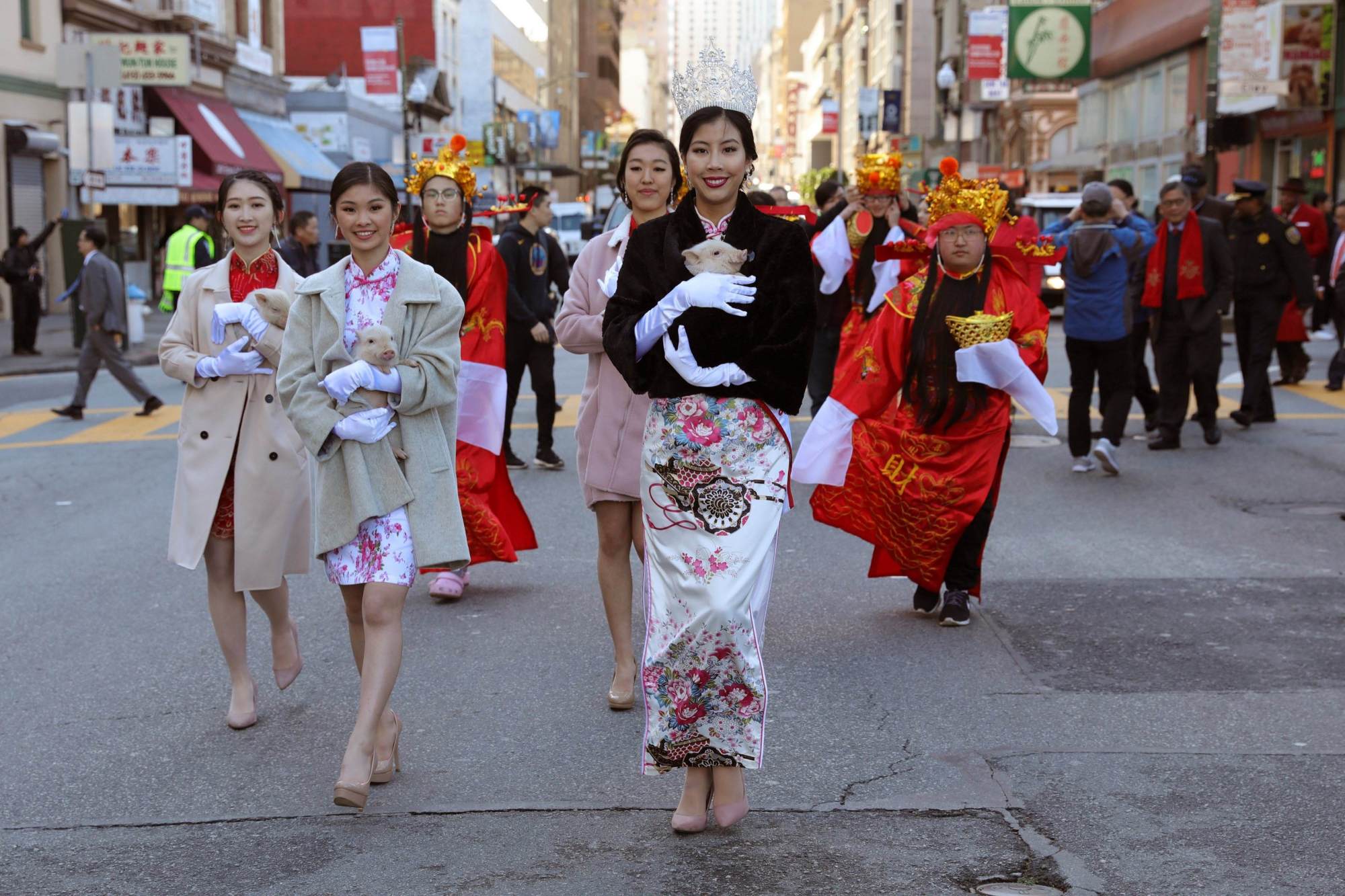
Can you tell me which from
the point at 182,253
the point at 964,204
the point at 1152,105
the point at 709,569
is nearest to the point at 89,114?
the point at 182,253

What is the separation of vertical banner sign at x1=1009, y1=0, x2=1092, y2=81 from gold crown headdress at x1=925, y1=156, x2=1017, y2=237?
36843mm

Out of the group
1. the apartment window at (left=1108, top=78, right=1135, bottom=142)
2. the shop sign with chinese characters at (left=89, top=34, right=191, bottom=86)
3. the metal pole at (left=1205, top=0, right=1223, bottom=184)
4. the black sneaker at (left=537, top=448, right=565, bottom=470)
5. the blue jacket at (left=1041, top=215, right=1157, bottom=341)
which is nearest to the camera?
the blue jacket at (left=1041, top=215, right=1157, bottom=341)

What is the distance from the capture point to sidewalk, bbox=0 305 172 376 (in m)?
20.0

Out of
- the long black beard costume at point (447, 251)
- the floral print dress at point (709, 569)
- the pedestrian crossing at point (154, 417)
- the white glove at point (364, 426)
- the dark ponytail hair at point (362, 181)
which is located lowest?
the pedestrian crossing at point (154, 417)

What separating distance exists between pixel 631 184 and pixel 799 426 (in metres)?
8.09

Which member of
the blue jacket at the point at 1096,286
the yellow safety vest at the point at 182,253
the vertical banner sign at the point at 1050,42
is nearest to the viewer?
the blue jacket at the point at 1096,286

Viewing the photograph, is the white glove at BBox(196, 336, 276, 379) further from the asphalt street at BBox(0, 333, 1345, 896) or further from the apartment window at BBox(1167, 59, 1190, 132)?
the apartment window at BBox(1167, 59, 1190, 132)

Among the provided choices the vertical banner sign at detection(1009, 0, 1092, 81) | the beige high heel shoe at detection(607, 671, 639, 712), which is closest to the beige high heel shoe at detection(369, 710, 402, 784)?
the beige high heel shoe at detection(607, 671, 639, 712)

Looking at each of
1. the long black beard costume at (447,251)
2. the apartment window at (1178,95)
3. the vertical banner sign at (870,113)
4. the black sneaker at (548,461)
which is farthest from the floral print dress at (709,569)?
the vertical banner sign at (870,113)

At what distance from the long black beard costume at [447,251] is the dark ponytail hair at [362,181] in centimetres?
252

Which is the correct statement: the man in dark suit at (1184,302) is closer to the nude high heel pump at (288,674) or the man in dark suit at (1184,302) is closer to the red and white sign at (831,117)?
the nude high heel pump at (288,674)

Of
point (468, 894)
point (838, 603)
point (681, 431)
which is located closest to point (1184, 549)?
point (838, 603)

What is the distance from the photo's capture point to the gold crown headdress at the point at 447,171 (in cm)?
714

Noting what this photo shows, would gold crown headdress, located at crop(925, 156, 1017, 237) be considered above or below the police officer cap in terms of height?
below
